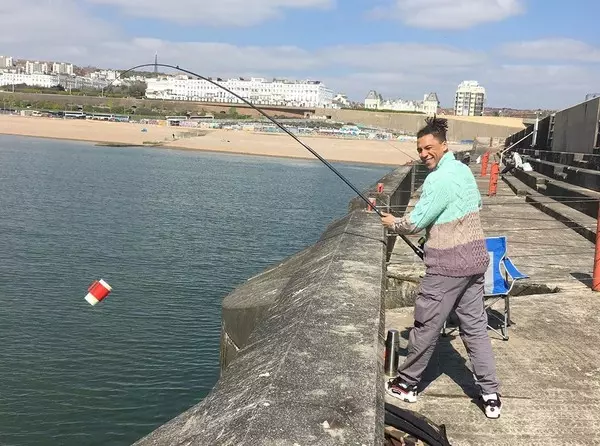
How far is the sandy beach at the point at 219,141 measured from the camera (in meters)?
84.9

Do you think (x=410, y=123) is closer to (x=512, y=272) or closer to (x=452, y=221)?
(x=512, y=272)

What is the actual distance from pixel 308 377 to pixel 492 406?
157 centimetres

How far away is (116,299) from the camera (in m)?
11.3

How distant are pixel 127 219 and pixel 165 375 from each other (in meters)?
14.2

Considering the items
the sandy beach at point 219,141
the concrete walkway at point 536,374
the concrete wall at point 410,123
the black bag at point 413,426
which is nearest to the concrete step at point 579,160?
the concrete walkway at point 536,374

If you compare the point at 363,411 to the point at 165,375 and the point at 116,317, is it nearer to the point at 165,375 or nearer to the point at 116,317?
the point at 165,375

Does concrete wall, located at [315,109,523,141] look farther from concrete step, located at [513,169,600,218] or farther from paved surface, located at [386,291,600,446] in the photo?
paved surface, located at [386,291,600,446]

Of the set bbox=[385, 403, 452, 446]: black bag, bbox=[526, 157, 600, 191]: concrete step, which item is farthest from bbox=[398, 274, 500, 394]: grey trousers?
bbox=[526, 157, 600, 191]: concrete step

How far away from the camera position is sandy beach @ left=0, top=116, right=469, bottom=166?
8494 centimetres

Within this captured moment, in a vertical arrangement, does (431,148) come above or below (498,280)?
above

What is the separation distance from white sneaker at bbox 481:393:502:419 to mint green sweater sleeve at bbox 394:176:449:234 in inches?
41.8

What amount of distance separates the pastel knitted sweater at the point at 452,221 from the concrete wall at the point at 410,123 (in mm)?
110117

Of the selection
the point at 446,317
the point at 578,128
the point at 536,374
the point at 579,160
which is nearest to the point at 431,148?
the point at 446,317

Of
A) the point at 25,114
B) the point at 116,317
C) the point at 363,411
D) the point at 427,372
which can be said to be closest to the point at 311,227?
the point at 116,317
